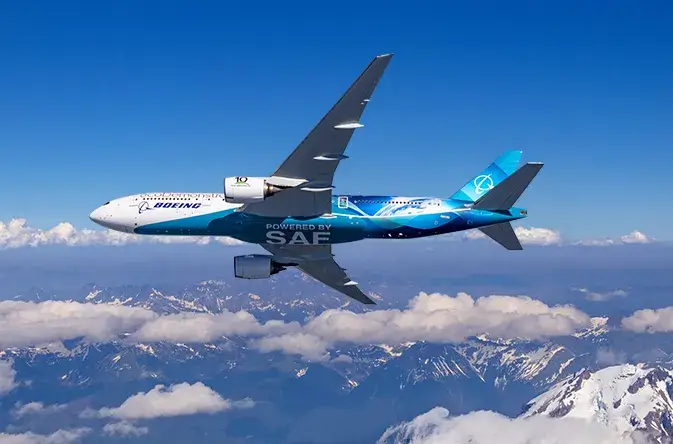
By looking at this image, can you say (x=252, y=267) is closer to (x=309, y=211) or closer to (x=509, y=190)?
(x=309, y=211)

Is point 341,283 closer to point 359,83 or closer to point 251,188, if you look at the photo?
point 251,188

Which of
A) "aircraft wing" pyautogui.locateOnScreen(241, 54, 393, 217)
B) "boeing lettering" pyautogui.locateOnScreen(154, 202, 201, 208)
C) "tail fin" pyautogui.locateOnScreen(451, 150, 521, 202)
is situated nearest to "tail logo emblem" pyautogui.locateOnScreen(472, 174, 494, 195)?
"tail fin" pyautogui.locateOnScreen(451, 150, 521, 202)

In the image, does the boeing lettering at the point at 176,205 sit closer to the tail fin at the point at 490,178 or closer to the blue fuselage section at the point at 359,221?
the blue fuselage section at the point at 359,221

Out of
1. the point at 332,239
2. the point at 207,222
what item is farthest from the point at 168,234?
the point at 332,239

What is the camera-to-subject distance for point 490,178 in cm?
6794

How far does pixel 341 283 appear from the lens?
74.6 meters

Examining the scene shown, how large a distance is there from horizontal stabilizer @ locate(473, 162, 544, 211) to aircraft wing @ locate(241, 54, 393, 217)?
14.5 meters

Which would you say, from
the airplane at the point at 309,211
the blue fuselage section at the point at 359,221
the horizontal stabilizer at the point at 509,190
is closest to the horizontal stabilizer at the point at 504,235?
the airplane at the point at 309,211

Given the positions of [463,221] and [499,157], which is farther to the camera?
[499,157]

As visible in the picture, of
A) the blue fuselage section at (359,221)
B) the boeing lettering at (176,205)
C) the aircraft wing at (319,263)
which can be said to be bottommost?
the aircraft wing at (319,263)

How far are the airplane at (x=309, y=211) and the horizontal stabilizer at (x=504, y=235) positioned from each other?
98 millimetres

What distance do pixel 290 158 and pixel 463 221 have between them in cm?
1823

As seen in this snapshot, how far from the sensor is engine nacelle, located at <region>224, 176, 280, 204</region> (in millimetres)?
56344

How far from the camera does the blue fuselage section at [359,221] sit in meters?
61.1
